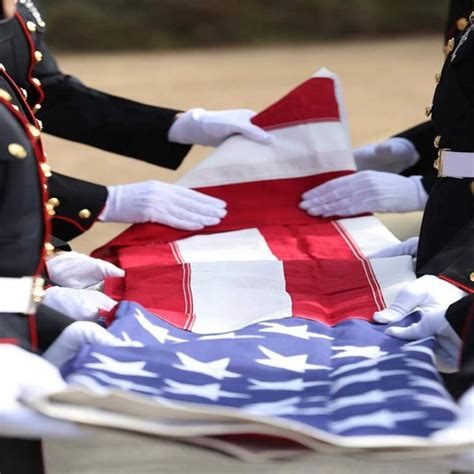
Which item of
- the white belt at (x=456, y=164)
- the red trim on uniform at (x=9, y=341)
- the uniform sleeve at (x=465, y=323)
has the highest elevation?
the white belt at (x=456, y=164)

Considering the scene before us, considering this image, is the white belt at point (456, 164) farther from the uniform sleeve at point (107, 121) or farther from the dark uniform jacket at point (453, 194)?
the uniform sleeve at point (107, 121)

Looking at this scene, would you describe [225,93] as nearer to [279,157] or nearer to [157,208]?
[279,157]

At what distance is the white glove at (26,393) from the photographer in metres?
1.23

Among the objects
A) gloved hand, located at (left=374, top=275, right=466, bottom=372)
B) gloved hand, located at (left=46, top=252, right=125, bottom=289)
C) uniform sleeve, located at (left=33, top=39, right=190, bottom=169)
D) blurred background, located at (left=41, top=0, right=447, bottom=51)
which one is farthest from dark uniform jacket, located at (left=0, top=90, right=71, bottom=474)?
blurred background, located at (left=41, top=0, right=447, bottom=51)

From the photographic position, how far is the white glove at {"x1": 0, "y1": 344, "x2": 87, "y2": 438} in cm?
123

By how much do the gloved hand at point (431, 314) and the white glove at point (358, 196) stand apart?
0.46 metres

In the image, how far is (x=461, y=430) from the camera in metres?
1.18

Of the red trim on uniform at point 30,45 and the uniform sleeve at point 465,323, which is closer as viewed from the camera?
the uniform sleeve at point 465,323

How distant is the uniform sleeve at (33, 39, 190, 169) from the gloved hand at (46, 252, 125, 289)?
1.26ft

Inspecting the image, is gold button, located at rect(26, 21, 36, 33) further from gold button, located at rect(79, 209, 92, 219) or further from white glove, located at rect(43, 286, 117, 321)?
white glove, located at rect(43, 286, 117, 321)

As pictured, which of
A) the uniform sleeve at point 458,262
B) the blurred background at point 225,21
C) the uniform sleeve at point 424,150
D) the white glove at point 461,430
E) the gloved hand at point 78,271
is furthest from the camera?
the blurred background at point 225,21

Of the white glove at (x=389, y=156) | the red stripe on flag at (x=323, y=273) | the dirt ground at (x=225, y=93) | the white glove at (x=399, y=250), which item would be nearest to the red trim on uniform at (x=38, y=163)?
the dirt ground at (x=225, y=93)

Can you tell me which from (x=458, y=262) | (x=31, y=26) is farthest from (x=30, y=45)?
(x=458, y=262)

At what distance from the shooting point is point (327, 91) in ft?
6.89
